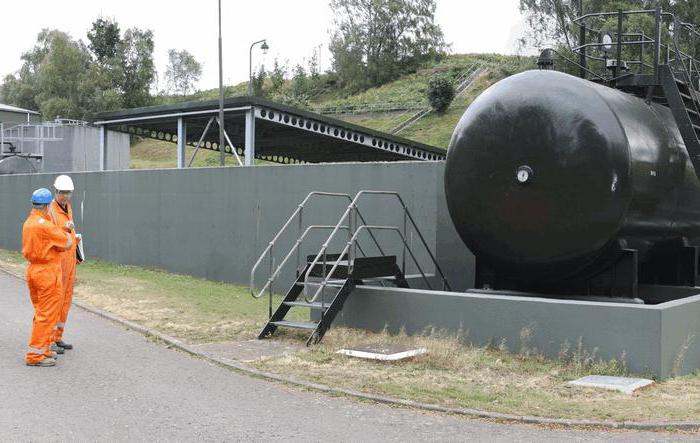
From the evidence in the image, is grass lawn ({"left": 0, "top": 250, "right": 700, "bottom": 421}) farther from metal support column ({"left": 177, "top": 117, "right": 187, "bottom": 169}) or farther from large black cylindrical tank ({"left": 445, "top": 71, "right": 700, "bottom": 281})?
metal support column ({"left": 177, "top": 117, "right": 187, "bottom": 169})

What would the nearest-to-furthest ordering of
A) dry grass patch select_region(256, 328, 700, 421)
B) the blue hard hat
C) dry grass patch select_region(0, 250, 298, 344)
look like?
dry grass patch select_region(256, 328, 700, 421) < the blue hard hat < dry grass patch select_region(0, 250, 298, 344)

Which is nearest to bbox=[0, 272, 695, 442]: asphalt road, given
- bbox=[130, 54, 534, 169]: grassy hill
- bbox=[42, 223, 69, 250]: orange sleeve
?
bbox=[42, 223, 69, 250]: orange sleeve

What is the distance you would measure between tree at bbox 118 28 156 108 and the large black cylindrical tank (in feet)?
270

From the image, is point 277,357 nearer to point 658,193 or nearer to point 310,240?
point 658,193

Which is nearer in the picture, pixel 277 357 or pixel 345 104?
pixel 277 357

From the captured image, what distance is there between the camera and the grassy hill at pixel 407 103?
2429 inches

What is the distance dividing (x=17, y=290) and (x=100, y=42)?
8665 cm

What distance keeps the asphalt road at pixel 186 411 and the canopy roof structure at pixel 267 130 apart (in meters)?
18.4

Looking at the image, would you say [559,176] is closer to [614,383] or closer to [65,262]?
[614,383]

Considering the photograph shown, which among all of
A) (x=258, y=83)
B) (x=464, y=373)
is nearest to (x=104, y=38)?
(x=258, y=83)

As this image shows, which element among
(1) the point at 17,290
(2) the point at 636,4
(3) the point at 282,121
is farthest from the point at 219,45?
(2) the point at 636,4

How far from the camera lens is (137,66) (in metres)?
90.6

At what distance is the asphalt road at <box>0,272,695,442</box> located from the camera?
6.11 meters

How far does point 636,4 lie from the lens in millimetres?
45656
